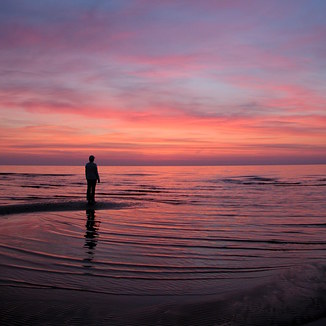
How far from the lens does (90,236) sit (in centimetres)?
929

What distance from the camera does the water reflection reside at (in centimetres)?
690

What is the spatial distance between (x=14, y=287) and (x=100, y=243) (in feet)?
11.0

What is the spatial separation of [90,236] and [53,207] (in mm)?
6885

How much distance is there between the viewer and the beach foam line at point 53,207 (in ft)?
46.9

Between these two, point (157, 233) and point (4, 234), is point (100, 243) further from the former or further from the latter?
point (4, 234)

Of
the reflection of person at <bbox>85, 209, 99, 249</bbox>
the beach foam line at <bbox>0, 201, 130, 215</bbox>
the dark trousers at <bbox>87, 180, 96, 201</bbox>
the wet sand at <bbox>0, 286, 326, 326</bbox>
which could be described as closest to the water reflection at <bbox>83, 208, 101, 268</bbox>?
the reflection of person at <bbox>85, 209, 99, 249</bbox>

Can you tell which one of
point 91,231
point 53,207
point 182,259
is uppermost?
point 182,259

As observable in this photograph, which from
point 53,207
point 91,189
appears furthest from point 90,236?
point 91,189

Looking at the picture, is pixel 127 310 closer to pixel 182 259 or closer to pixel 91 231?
pixel 182 259

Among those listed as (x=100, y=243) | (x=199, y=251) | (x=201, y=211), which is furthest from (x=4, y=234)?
(x=201, y=211)

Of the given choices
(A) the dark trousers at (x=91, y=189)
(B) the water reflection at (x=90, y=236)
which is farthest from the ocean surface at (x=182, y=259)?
(A) the dark trousers at (x=91, y=189)

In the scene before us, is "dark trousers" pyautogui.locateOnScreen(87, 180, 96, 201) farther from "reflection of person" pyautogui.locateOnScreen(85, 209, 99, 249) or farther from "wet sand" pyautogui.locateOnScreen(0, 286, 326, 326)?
"wet sand" pyautogui.locateOnScreen(0, 286, 326, 326)

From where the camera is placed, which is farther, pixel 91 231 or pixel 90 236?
pixel 91 231

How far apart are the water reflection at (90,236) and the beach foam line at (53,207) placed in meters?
1.88
